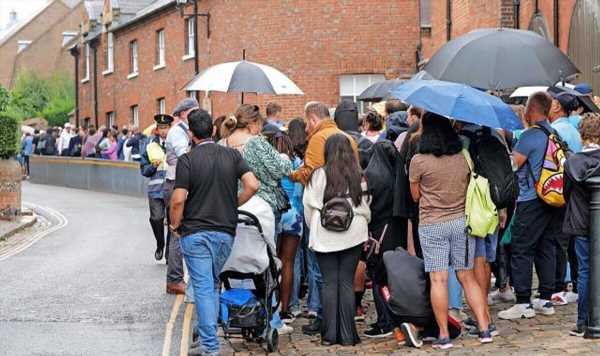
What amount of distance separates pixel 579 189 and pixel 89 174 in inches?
1034

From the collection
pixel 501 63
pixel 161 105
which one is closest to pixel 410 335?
pixel 501 63

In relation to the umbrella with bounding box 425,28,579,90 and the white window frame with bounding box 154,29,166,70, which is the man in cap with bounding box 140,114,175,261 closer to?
the umbrella with bounding box 425,28,579,90

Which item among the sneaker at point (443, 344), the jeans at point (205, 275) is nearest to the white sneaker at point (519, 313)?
the sneaker at point (443, 344)

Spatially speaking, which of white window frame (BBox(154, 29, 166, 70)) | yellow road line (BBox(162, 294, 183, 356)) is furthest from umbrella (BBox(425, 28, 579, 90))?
white window frame (BBox(154, 29, 166, 70))

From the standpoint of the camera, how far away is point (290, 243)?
10258 millimetres

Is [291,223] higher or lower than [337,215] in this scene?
lower

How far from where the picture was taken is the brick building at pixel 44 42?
3081 inches

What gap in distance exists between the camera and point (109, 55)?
4612 cm

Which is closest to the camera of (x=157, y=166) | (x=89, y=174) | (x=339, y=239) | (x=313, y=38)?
(x=339, y=239)

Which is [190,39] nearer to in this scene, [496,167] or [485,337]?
[496,167]

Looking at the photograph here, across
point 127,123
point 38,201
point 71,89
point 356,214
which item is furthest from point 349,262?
point 71,89

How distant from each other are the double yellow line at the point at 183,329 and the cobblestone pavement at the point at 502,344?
13.8 inches

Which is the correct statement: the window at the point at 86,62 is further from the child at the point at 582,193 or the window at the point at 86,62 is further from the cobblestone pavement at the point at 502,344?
the child at the point at 582,193

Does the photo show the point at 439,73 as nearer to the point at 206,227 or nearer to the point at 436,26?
the point at 206,227
